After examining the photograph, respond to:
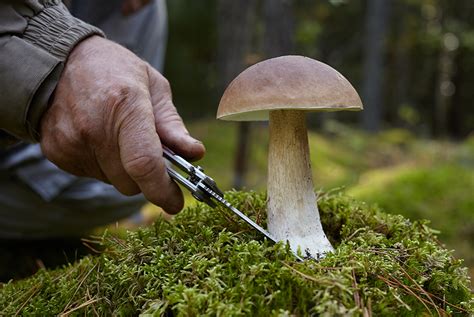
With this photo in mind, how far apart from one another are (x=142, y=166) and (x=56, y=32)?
0.58 m

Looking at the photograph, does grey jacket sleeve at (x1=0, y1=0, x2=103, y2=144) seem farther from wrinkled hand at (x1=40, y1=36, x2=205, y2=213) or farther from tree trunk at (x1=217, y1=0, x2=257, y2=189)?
tree trunk at (x1=217, y1=0, x2=257, y2=189)

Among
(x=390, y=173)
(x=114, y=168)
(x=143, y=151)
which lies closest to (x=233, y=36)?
(x=390, y=173)

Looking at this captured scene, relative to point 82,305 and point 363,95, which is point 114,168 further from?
point 363,95

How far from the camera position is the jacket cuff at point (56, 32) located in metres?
1.55

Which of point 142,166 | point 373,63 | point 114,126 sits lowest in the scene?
point 373,63

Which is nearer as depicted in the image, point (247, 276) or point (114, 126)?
point (247, 276)

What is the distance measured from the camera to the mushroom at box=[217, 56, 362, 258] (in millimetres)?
1329

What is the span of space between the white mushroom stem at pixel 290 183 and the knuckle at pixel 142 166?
1.35ft

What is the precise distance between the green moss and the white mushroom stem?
89mm

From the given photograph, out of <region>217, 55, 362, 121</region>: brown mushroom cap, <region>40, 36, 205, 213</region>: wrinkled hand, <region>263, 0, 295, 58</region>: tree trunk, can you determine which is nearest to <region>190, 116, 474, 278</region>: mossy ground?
<region>217, 55, 362, 121</region>: brown mushroom cap

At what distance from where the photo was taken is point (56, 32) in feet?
5.19

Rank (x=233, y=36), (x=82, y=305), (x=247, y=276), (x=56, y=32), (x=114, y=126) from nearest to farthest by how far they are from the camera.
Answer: (x=247, y=276)
(x=82, y=305)
(x=114, y=126)
(x=56, y=32)
(x=233, y=36)

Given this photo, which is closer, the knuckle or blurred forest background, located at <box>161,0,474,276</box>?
the knuckle

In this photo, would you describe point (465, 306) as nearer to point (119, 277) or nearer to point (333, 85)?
point (333, 85)
